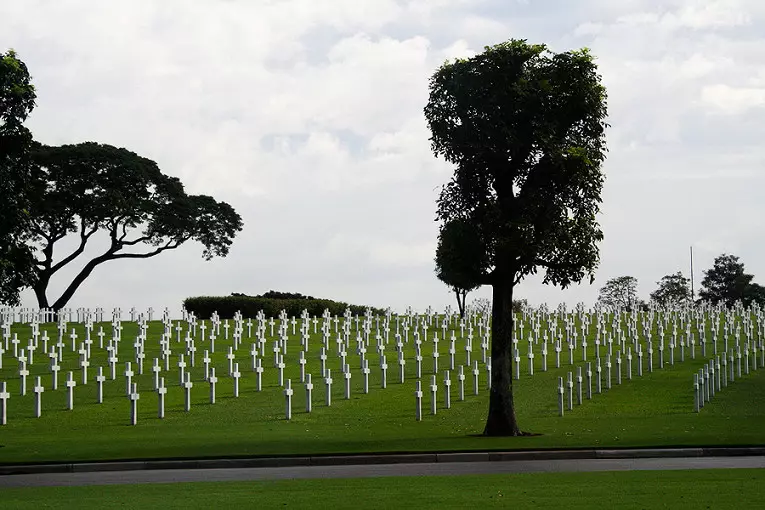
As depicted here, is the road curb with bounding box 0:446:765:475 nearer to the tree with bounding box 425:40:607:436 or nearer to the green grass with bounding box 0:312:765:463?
the green grass with bounding box 0:312:765:463

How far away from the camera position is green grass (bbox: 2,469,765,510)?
46.3 feet

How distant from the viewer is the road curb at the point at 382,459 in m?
20.3

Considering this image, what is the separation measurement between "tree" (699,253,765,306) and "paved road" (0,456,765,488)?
242 ft

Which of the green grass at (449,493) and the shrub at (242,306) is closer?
the green grass at (449,493)

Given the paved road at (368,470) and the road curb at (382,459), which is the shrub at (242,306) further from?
the paved road at (368,470)

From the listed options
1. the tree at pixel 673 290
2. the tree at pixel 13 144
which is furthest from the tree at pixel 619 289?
the tree at pixel 13 144

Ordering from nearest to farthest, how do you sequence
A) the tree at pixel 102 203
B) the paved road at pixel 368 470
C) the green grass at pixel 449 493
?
the green grass at pixel 449 493, the paved road at pixel 368 470, the tree at pixel 102 203

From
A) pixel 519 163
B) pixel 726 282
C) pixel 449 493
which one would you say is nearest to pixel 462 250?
pixel 519 163

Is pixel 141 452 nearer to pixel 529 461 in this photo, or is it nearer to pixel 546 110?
pixel 529 461

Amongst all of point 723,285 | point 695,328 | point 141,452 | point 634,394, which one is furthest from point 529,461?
point 723,285

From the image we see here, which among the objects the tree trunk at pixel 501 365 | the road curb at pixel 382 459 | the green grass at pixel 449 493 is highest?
the tree trunk at pixel 501 365

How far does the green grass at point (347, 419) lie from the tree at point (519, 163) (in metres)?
2.78

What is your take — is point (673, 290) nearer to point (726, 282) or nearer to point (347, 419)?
point (726, 282)

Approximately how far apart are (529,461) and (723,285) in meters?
76.3
